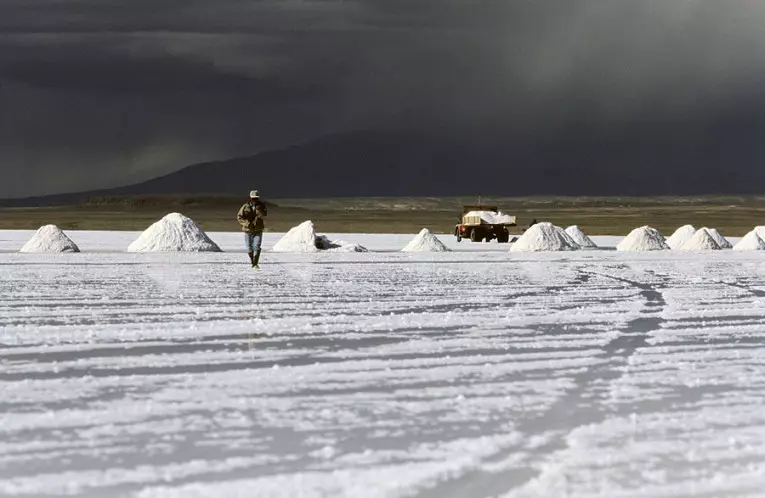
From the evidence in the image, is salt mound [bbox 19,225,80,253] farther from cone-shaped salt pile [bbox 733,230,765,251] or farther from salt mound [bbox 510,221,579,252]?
cone-shaped salt pile [bbox 733,230,765,251]

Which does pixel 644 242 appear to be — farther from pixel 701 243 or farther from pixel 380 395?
pixel 380 395

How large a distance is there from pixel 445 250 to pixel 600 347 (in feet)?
86.4

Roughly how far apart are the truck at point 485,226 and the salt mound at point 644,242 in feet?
28.4

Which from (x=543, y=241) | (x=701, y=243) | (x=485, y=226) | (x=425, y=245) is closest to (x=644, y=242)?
(x=701, y=243)

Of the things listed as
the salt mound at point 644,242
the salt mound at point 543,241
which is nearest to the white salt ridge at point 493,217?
the salt mound at point 644,242

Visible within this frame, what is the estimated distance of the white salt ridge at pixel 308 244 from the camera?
34.8 meters

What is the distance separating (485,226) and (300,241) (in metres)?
14.1

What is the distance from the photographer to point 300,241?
35312 mm

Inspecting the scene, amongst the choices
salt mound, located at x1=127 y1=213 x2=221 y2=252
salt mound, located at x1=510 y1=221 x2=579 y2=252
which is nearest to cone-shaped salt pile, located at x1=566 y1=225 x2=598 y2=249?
salt mound, located at x1=510 y1=221 x2=579 y2=252

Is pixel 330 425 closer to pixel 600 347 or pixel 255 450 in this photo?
pixel 255 450

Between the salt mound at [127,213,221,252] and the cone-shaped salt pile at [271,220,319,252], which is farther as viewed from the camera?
the cone-shaped salt pile at [271,220,319,252]

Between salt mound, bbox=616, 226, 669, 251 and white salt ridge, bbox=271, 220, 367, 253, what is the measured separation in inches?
355

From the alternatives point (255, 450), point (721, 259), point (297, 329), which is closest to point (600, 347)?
point (297, 329)

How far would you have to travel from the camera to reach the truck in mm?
47656
